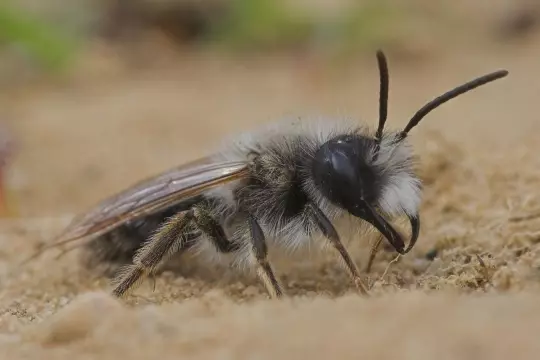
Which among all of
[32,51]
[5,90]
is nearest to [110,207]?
[32,51]

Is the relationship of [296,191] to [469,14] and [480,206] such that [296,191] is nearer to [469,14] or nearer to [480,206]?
[480,206]

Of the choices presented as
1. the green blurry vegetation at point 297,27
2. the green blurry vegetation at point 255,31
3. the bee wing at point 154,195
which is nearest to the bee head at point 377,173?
the bee wing at point 154,195

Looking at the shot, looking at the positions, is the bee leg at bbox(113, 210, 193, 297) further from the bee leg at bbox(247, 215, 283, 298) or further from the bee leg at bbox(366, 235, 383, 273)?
the bee leg at bbox(366, 235, 383, 273)

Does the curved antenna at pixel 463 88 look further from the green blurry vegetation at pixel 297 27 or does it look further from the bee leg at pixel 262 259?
the green blurry vegetation at pixel 297 27

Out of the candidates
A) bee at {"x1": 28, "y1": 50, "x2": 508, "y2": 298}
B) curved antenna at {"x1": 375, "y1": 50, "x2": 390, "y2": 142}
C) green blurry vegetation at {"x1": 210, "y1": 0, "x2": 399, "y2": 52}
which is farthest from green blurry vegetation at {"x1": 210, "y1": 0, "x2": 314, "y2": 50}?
curved antenna at {"x1": 375, "y1": 50, "x2": 390, "y2": 142}

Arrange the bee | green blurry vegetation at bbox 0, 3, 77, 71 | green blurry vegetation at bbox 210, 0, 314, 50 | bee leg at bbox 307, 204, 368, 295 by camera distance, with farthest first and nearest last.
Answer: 1. green blurry vegetation at bbox 210, 0, 314, 50
2. green blurry vegetation at bbox 0, 3, 77, 71
3. the bee
4. bee leg at bbox 307, 204, 368, 295
